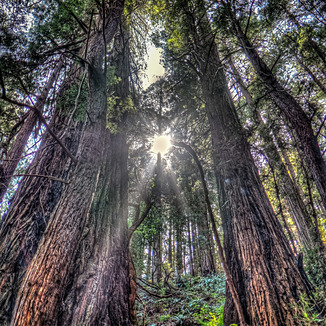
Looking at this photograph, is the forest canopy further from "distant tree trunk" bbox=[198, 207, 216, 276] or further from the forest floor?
"distant tree trunk" bbox=[198, 207, 216, 276]

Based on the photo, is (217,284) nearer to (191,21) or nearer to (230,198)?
(230,198)

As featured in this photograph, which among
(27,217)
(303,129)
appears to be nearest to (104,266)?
(27,217)

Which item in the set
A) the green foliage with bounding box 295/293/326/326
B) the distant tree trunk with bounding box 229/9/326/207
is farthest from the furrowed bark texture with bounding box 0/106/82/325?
the distant tree trunk with bounding box 229/9/326/207

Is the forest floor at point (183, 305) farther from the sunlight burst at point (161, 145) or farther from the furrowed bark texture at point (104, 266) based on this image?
the sunlight burst at point (161, 145)

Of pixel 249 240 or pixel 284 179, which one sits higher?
pixel 284 179

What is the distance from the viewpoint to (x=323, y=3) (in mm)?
4137

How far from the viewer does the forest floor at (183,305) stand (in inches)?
150

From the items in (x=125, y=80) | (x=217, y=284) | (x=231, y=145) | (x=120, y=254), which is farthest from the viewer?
(x=217, y=284)

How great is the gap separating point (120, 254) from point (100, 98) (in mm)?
2824

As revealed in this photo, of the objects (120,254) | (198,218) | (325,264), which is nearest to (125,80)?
(120,254)

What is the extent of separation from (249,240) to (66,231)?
8.46ft

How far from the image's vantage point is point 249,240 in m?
2.78

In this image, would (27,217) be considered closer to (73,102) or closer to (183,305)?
(73,102)

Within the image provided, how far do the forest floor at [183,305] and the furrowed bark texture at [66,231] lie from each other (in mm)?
1830
